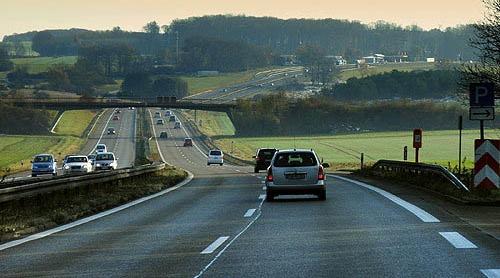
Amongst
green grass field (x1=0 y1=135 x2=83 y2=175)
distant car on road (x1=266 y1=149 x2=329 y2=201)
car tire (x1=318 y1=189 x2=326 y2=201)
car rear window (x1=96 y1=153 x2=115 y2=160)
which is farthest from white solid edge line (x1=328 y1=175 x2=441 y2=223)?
green grass field (x1=0 y1=135 x2=83 y2=175)

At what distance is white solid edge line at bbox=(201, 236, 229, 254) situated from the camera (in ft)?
50.1

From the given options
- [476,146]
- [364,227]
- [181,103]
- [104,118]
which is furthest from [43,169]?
[104,118]

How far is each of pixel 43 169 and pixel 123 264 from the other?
1932 inches

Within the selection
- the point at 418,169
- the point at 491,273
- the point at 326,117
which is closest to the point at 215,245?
the point at 491,273

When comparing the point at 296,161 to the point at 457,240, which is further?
the point at 296,161

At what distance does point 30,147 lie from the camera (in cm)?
11931

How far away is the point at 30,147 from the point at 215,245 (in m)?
106

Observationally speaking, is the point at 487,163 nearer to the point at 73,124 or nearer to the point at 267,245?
the point at 267,245

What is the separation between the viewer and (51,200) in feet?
86.5

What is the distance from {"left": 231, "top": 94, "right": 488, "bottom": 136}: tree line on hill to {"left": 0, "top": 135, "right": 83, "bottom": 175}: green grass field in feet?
86.2

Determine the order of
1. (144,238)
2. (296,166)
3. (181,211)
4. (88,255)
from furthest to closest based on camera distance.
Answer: (296,166) → (181,211) → (144,238) → (88,255)

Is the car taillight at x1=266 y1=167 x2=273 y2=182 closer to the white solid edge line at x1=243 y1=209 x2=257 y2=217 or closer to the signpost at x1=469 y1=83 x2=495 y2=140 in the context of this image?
the white solid edge line at x1=243 y1=209 x2=257 y2=217

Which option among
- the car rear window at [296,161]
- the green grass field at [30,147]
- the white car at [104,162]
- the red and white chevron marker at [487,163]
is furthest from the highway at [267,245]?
the green grass field at [30,147]

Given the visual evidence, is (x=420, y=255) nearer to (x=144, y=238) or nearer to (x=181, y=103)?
(x=144, y=238)
